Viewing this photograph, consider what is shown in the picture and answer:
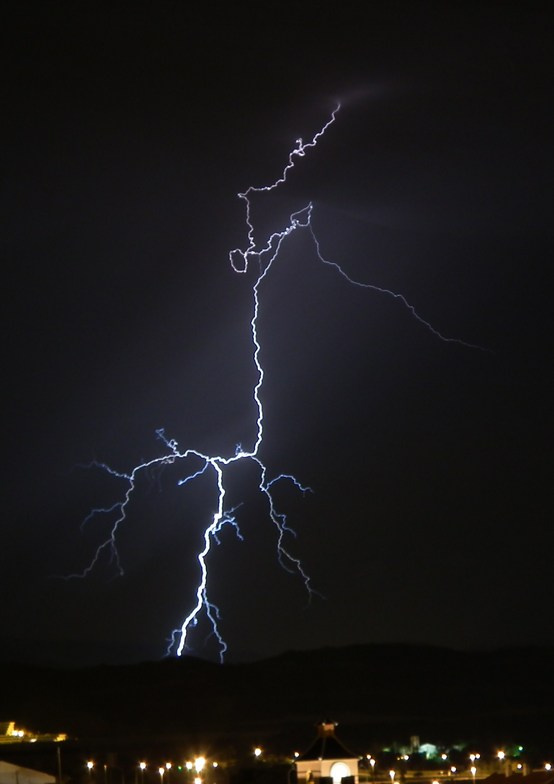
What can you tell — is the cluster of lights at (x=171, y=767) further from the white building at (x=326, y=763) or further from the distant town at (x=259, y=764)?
the white building at (x=326, y=763)

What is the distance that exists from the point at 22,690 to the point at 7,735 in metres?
25.8

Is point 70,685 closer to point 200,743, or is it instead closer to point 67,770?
point 200,743

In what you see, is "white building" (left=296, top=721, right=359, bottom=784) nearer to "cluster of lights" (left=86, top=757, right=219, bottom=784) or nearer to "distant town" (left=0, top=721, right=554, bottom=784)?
"distant town" (left=0, top=721, right=554, bottom=784)

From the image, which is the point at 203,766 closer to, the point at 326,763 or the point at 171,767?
the point at 171,767

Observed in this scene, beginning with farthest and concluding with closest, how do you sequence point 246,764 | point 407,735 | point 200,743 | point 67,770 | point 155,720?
1. point 155,720
2. point 407,735
3. point 200,743
4. point 246,764
5. point 67,770

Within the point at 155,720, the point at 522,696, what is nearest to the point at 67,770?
the point at 155,720

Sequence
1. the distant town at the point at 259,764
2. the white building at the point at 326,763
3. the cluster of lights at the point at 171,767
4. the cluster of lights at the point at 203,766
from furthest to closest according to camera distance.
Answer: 1. the cluster of lights at the point at 171,767
2. the cluster of lights at the point at 203,766
3. the distant town at the point at 259,764
4. the white building at the point at 326,763

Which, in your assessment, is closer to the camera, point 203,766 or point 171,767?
point 203,766

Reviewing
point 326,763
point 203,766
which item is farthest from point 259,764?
point 326,763

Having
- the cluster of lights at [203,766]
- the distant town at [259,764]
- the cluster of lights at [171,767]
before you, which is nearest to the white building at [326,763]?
the distant town at [259,764]

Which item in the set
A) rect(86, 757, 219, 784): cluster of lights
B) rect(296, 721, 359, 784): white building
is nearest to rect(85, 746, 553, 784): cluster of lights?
rect(86, 757, 219, 784): cluster of lights

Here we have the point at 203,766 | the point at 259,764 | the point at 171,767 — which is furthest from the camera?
the point at 171,767

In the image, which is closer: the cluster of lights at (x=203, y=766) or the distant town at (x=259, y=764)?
the distant town at (x=259, y=764)

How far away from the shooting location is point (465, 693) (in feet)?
254
